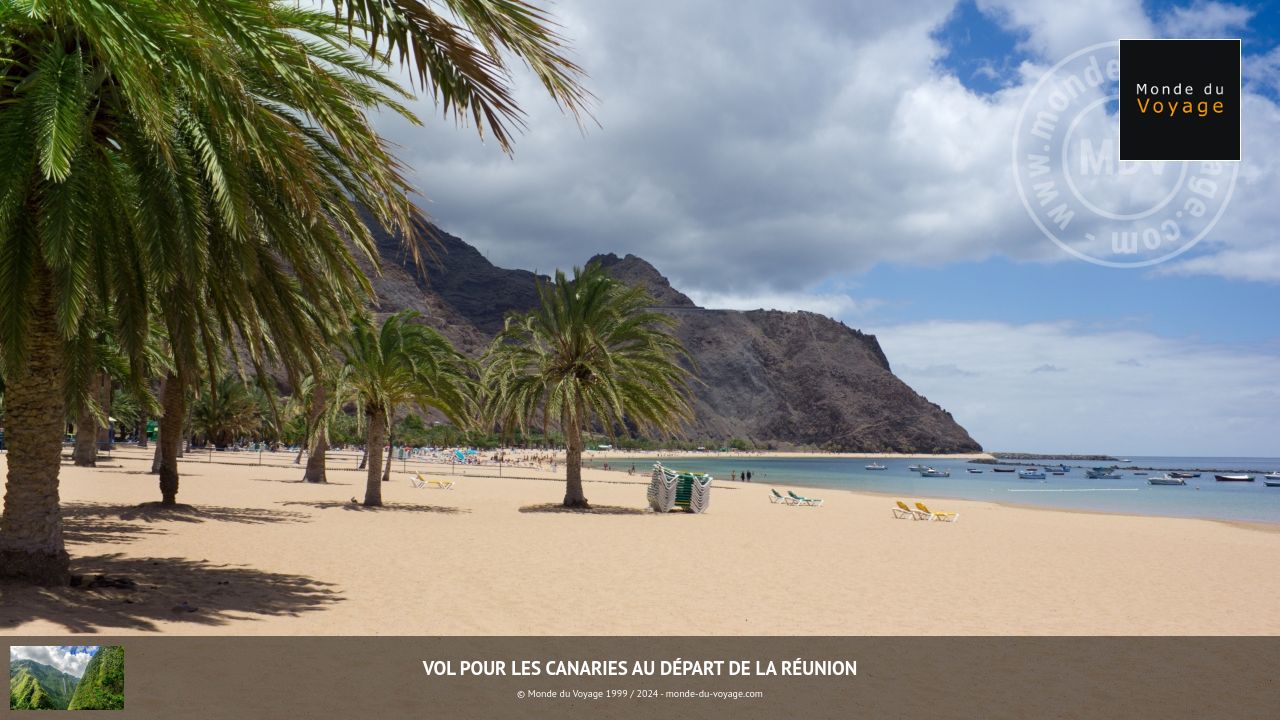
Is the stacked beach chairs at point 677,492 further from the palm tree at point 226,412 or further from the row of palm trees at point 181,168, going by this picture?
the palm tree at point 226,412

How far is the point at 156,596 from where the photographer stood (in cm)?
A: 756

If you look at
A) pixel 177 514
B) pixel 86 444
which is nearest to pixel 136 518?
pixel 177 514

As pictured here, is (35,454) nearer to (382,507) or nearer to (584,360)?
(382,507)

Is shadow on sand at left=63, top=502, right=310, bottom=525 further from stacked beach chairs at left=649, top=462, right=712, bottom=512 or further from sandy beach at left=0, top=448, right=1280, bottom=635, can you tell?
stacked beach chairs at left=649, top=462, right=712, bottom=512

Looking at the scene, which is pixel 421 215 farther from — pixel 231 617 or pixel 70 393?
pixel 70 393

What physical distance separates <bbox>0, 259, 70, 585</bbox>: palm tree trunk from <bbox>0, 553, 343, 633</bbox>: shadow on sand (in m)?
0.26

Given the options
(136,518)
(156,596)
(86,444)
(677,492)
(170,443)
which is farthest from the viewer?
(86,444)

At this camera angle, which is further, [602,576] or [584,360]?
[584,360]
